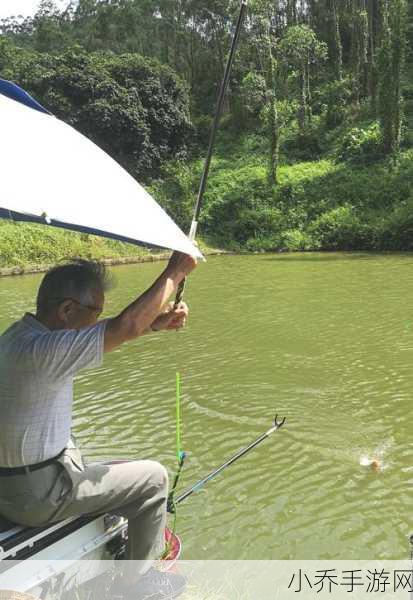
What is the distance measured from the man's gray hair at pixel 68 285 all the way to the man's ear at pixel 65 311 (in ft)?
0.07

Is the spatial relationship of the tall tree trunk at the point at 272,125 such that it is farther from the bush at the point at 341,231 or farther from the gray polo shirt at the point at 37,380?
the gray polo shirt at the point at 37,380

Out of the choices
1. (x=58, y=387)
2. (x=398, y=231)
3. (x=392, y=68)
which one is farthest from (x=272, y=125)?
(x=58, y=387)

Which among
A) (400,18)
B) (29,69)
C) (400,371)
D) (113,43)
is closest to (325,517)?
(400,371)

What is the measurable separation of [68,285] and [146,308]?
0.38m

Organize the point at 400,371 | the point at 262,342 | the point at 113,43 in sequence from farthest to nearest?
the point at 113,43, the point at 262,342, the point at 400,371

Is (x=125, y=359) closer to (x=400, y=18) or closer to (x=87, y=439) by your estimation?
(x=87, y=439)

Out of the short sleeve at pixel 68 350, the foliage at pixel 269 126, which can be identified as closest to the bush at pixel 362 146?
the foliage at pixel 269 126

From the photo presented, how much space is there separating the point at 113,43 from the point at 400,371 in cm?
4631

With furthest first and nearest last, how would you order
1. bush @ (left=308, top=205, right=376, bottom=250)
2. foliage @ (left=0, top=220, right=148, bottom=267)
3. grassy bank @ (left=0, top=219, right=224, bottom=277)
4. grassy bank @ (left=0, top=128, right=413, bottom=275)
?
1. bush @ (left=308, top=205, right=376, bottom=250)
2. grassy bank @ (left=0, top=128, right=413, bottom=275)
3. foliage @ (left=0, top=220, right=148, bottom=267)
4. grassy bank @ (left=0, top=219, right=224, bottom=277)

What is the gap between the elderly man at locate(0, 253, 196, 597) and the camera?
2.31 m

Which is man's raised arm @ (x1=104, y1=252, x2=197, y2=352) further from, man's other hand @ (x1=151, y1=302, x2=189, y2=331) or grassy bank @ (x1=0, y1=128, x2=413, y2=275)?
grassy bank @ (x1=0, y1=128, x2=413, y2=275)

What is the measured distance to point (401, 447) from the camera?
17.7ft

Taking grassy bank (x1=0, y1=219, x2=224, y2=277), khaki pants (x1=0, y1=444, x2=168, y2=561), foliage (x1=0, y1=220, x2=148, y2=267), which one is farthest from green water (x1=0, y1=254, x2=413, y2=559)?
foliage (x1=0, y1=220, x2=148, y2=267)

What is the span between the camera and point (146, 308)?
2361 millimetres
